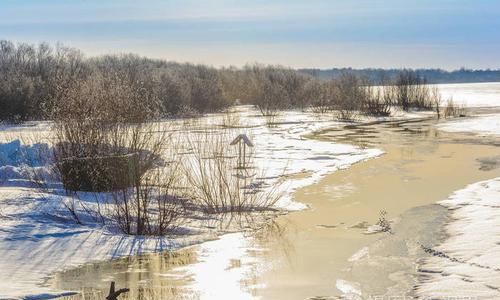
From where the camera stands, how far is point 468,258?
8.41 meters

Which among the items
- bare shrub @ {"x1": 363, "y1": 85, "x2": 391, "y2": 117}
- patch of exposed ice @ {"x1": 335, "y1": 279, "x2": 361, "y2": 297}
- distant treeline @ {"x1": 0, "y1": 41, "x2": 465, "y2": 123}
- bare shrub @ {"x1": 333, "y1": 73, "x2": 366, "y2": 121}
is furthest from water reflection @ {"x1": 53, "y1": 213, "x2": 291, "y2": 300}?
bare shrub @ {"x1": 363, "y1": 85, "x2": 391, "y2": 117}

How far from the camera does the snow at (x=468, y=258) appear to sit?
7.08 m

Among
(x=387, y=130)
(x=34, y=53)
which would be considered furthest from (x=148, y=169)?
(x=34, y=53)

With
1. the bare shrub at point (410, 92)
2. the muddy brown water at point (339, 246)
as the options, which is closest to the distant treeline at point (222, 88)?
the bare shrub at point (410, 92)

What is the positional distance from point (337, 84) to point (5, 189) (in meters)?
44.3

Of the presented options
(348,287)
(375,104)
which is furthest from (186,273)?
(375,104)

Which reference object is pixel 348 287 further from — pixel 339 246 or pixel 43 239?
pixel 43 239

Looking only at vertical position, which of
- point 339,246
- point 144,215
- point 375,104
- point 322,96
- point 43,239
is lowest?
point 339,246

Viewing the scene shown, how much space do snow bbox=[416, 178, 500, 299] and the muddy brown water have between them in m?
0.25

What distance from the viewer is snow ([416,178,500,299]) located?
708cm

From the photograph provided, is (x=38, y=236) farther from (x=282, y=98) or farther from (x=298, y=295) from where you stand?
(x=282, y=98)

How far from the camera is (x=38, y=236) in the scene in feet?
30.8

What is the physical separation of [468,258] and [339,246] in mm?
1986

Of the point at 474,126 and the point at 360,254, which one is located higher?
the point at 474,126
